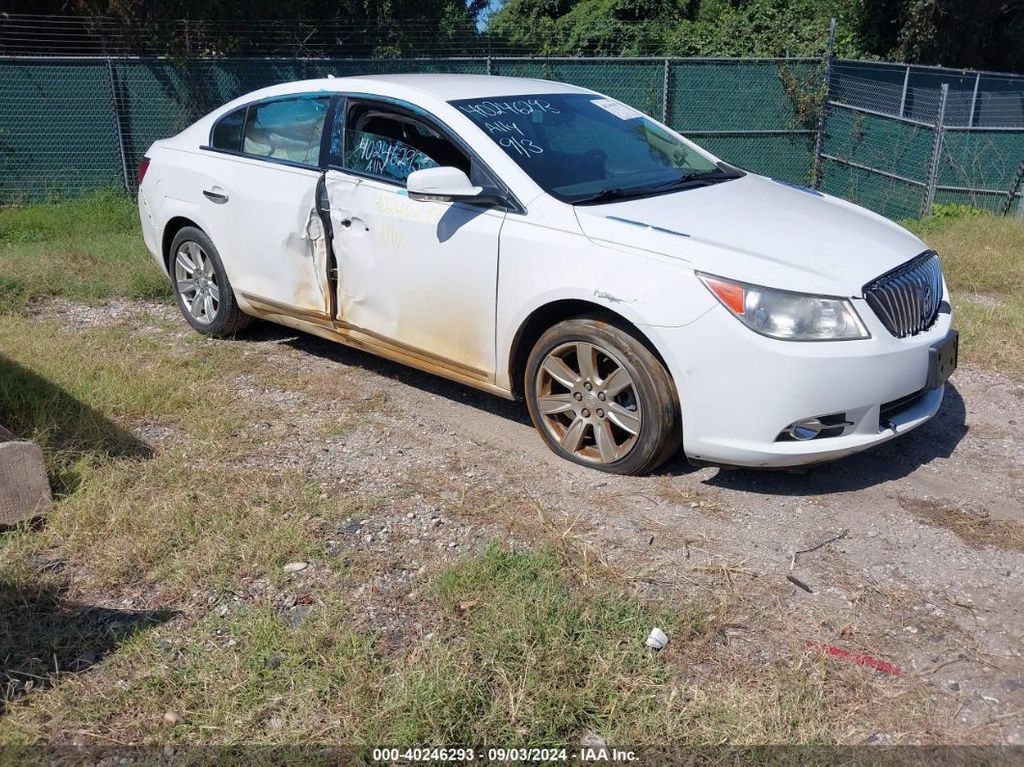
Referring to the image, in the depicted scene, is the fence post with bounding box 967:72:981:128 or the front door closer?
the front door

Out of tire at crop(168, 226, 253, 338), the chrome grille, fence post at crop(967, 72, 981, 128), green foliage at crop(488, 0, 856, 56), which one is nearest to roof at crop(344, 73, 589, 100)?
tire at crop(168, 226, 253, 338)

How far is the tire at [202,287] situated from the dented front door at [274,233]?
201 mm

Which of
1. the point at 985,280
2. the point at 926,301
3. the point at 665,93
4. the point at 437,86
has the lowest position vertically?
the point at 985,280

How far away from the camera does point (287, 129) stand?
5570 millimetres

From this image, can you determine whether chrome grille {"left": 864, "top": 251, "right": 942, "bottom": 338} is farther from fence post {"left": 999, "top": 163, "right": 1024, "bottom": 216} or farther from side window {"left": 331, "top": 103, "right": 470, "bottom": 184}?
fence post {"left": 999, "top": 163, "right": 1024, "bottom": 216}

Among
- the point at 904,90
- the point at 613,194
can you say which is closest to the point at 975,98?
the point at 904,90

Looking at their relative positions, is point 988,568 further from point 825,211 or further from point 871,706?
point 825,211

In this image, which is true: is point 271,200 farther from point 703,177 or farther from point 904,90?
point 904,90

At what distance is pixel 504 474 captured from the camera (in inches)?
173

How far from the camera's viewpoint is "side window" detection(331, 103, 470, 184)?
4.83m

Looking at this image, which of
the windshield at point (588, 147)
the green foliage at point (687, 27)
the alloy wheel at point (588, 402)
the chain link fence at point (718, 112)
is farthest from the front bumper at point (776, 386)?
the green foliage at point (687, 27)

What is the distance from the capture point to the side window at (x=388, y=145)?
483cm

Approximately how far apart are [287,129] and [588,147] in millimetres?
1840

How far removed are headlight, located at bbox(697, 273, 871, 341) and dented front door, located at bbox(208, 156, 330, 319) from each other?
2.39 metres
